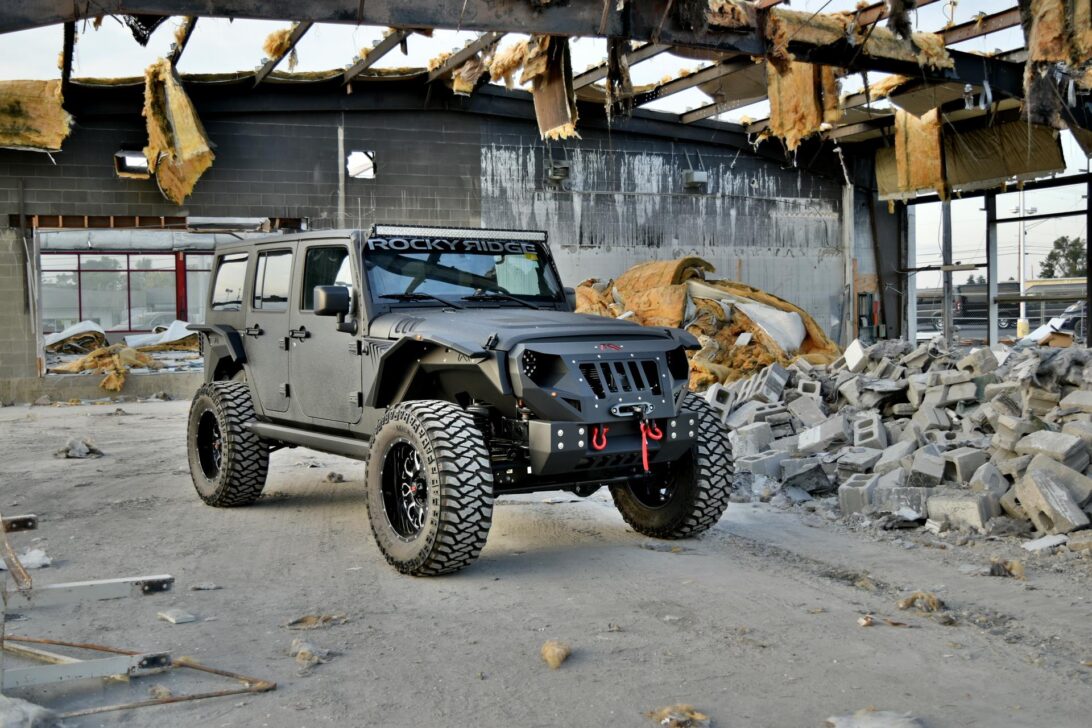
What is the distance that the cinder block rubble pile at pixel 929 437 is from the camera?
718 centimetres

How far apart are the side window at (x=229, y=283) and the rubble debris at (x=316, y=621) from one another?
13.0 feet

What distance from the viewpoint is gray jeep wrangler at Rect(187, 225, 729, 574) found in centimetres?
588

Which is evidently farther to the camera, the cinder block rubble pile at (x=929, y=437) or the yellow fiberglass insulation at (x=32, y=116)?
the yellow fiberglass insulation at (x=32, y=116)

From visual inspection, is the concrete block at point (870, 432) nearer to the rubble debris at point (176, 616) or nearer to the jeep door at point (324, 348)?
the jeep door at point (324, 348)

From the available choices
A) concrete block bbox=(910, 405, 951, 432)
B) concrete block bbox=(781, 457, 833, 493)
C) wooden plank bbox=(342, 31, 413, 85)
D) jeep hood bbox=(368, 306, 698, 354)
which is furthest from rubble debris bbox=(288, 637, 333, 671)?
wooden plank bbox=(342, 31, 413, 85)

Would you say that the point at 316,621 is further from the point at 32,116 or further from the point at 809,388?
the point at 32,116

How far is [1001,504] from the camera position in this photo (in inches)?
288

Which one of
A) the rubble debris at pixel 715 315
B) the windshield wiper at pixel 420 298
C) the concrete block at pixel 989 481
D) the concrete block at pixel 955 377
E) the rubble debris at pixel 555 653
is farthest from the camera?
the rubble debris at pixel 715 315

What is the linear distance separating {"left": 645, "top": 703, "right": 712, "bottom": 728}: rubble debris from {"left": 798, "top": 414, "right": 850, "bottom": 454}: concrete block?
20.2ft

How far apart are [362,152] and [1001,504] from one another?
13.7 meters

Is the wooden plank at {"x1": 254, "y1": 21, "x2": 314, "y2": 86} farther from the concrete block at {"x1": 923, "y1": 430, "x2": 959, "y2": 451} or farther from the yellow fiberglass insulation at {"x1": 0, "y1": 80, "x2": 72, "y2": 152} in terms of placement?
the concrete block at {"x1": 923, "y1": 430, "x2": 959, "y2": 451}

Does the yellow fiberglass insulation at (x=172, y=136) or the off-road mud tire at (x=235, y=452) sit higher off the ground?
the yellow fiberglass insulation at (x=172, y=136)

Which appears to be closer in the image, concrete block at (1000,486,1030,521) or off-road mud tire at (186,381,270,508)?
concrete block at (1000,486,1030,521)

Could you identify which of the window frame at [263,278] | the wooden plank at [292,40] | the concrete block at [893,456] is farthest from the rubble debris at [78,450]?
the concrete block at [893,456]
